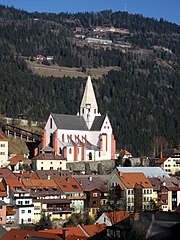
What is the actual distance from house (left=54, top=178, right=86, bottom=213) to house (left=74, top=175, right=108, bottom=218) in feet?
1.78

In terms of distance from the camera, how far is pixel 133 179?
66.8 meters

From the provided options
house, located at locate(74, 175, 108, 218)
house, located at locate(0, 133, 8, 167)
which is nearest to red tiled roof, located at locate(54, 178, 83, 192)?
house, located at locate(74, 175, 108, 218)

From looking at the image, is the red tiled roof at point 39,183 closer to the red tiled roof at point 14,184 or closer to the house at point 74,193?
the house at point 74,193

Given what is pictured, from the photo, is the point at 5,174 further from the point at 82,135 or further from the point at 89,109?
the point at 89,109

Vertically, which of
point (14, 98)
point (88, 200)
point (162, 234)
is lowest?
point (88, 200)

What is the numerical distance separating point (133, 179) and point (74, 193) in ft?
27.0

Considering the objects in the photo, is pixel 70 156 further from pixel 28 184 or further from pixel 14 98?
pixel 14 98

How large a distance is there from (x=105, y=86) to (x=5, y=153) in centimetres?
11037

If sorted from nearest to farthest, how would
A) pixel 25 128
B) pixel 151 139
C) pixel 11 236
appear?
1. pixel 11 236
2. pixel 25 128
3. pixel 151 139

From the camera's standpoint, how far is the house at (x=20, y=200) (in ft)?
180

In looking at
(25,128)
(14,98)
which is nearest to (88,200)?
(25,128)

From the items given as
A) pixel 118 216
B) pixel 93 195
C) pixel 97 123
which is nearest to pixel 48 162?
pixel 93 195

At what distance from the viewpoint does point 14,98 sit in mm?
133250

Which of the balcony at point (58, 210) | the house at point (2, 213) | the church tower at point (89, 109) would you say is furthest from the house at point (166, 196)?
the church tower at point (89, 109)
